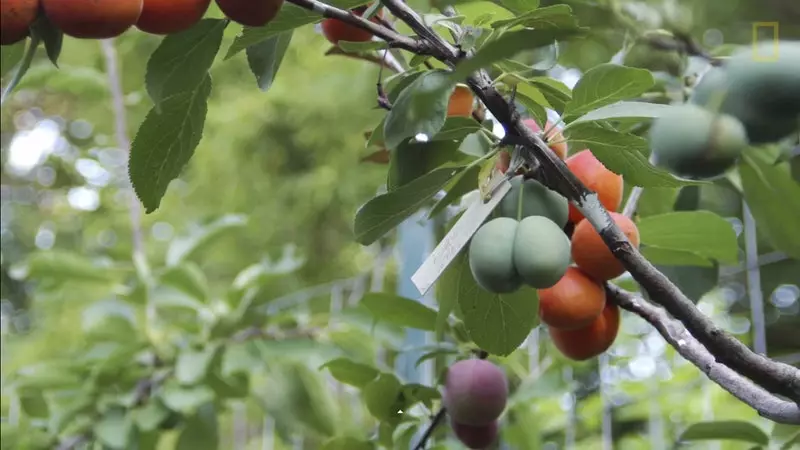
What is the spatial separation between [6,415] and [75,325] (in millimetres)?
830

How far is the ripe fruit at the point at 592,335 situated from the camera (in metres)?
0.60

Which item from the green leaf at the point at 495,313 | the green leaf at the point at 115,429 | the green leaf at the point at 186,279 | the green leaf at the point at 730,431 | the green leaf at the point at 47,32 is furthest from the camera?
the green leaf at the point at 186,279

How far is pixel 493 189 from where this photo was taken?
493 millimetres

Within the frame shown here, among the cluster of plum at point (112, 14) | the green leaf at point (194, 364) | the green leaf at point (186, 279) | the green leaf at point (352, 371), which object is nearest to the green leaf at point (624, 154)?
the cluster of plum at point (112, 14)

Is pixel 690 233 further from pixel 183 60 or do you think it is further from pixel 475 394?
pixel 183 60

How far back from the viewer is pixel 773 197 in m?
0.72

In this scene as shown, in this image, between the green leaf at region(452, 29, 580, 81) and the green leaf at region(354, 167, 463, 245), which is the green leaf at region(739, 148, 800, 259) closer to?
the green leaf at region(354, 167, 463, 245)

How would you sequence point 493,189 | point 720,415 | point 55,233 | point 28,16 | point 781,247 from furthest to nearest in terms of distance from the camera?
1. point 55,233
2. point 720,415
3. point 781,247
4. point 493,189
5. point 28,16

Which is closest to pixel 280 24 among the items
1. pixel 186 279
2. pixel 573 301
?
pixel 573 301

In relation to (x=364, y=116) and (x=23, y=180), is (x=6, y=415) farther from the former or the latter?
(x=23, y=180)

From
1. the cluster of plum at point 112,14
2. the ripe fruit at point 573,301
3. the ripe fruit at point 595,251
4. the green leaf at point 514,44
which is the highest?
the green leaf at point 514,44

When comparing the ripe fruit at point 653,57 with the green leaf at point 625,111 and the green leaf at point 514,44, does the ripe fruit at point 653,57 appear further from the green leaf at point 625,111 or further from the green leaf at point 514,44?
the green leaf at point 514,44


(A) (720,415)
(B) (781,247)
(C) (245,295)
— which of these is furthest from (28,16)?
(A) (720,415)

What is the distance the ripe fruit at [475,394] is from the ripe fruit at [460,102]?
0.68 ft
